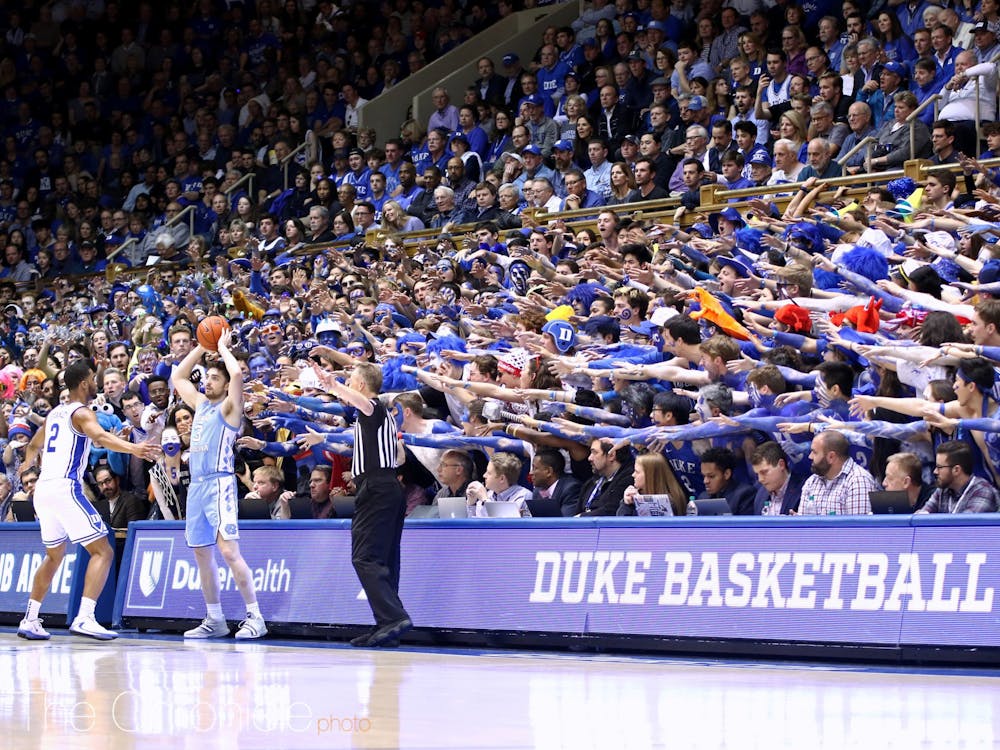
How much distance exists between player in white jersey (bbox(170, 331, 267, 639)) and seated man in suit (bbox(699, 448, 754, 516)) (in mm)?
3865

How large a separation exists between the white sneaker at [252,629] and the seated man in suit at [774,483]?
420 centimetres

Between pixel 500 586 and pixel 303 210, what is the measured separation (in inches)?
546

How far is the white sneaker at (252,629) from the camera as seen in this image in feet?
41.3

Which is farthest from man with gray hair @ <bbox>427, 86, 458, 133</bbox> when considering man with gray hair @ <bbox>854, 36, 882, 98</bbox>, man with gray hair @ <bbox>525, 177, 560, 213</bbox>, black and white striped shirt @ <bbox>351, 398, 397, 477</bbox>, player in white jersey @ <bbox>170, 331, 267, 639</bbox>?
black and white striped shirt @ <bbox>351, 398, 397, 477</bbox>

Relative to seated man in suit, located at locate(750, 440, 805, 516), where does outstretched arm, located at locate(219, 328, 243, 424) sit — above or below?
above

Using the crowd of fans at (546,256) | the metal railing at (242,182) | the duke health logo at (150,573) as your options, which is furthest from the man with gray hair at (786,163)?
the metal railing at (242,182)

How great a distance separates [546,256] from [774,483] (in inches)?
265

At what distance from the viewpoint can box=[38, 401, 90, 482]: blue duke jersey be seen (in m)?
13.2

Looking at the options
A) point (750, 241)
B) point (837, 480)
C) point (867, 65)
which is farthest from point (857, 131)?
point (837, 480)

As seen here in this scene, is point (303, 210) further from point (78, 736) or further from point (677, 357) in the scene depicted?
point (78, 736)

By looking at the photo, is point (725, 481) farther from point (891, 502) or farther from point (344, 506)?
point (344, 506)

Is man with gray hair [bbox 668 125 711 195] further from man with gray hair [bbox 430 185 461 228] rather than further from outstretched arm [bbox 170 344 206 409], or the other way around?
outstretched arm [bbox 170 344 206 409]

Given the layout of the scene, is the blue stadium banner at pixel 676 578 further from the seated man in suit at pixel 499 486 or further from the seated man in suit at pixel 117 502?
the seated man in suit at pixel 117 502

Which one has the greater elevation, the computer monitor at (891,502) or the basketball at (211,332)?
the basketball at (211,332)
